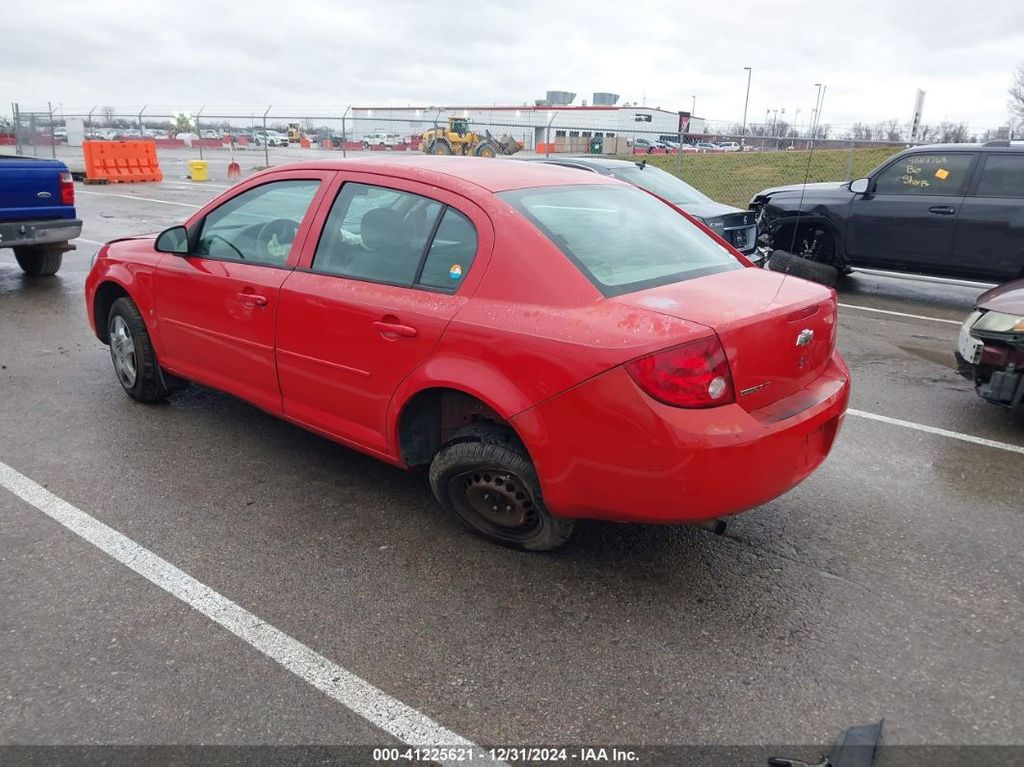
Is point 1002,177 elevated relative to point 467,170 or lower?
lower

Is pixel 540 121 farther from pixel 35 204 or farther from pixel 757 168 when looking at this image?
pixel 35 204

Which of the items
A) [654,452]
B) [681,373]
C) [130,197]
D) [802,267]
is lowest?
[130,197]

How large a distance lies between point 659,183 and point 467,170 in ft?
21.4

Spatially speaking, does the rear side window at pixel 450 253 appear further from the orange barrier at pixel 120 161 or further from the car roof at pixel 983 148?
the orange barrier at pixel 120 161

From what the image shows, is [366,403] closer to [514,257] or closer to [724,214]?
[514,257]

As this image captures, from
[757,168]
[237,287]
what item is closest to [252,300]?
[237,287]

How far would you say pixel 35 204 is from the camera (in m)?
8.37

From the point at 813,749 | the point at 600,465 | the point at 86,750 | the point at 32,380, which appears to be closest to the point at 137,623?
the point at 86,750

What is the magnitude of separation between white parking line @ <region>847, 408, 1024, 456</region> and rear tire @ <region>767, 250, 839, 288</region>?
3820 mm

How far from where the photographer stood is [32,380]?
18.7ft

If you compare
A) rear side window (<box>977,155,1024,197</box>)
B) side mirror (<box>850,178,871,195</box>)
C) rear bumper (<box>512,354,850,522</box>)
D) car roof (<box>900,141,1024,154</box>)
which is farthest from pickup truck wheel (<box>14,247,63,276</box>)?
rear side window (<box>977,155,1024,197</box>)

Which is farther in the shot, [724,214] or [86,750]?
[724,214]

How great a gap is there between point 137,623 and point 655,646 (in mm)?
1910

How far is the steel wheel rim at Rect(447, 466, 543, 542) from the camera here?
3.32 meters
